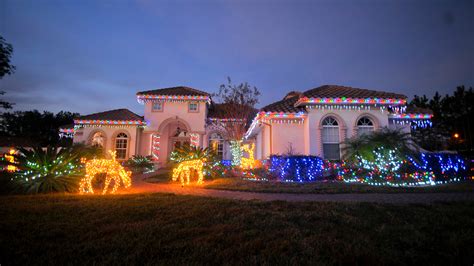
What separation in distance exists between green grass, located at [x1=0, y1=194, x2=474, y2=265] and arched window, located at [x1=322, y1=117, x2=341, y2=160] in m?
6.62

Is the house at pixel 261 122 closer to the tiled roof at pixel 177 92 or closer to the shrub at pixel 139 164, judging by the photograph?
the tiled roof at pixel 177 92

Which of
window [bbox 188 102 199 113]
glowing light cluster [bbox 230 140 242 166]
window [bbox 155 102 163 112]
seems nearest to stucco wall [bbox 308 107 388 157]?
glowing light cluster [bbox 230 140 242 166]

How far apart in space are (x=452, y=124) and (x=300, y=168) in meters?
31.0

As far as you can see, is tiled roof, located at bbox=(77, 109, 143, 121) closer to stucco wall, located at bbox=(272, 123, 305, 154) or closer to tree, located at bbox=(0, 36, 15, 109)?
tree, located at bbox=(0, 36, 15, 109)

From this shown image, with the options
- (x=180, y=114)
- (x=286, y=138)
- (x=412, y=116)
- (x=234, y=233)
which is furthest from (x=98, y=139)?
(x=412, y=116)

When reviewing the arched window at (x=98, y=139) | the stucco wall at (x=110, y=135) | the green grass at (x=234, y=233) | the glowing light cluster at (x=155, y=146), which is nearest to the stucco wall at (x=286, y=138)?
the green grass at (x=234, y=233)

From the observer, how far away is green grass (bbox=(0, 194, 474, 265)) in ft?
7.93

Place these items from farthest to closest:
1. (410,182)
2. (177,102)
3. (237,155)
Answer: (177,102) < (237,155) < (410,182)

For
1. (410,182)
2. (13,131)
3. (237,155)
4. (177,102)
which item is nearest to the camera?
(410,182)

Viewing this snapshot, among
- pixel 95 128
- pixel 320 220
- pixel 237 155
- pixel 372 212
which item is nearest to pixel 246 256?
pixel 320 220

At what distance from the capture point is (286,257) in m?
2.38

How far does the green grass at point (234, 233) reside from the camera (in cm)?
242

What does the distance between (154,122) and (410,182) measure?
54.8 feet

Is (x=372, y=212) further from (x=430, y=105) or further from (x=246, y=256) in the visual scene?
(x=430, y=105)
